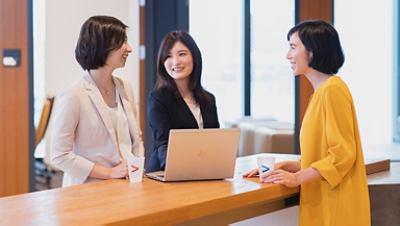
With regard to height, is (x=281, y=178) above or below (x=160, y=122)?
below

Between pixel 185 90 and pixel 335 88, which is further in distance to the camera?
pixel 185 90

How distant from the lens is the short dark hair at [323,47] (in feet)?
6.62

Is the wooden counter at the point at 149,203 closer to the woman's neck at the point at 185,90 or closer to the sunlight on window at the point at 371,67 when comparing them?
the woman's neck at the point at 185,90

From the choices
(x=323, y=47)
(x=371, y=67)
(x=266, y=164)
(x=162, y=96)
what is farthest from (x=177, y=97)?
(x=371, y=67)

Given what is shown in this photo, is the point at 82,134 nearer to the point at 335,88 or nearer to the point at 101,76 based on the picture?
the point at 101,76

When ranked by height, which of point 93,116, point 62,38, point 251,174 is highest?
point 62,38

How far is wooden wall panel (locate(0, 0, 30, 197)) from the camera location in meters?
3.36

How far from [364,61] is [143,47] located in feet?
6.88

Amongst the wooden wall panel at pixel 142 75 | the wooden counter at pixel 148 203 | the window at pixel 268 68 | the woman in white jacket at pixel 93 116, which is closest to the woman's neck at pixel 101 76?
the woman in white jacket at pixel 93 116

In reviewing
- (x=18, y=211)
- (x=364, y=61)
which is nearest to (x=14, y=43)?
(x=18, y=211)

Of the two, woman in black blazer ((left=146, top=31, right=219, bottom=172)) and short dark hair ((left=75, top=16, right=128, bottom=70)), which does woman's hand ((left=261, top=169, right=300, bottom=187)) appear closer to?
woman in black blazer ((left=146, top=31, right=219, bottom=172))

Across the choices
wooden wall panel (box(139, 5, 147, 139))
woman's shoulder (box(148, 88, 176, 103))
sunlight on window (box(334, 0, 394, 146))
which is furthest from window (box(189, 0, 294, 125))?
woman's shoulder (box(148, 88, 176, 103))

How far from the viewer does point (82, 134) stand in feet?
7.41

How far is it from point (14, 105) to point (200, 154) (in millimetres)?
1795
